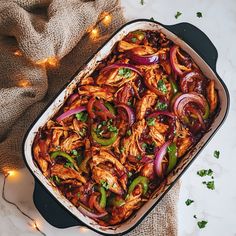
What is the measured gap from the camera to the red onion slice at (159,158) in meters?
2.62

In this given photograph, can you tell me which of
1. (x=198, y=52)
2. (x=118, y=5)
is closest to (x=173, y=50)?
(x=198, y=52)

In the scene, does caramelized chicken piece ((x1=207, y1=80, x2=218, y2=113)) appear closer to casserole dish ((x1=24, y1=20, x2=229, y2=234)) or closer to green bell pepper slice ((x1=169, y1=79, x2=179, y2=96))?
casserole dish ((x1=24, y1=20, x2=229, y2=234))

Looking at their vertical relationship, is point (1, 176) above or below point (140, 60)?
below

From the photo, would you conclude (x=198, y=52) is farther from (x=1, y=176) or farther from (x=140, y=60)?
(x=1, y=176)

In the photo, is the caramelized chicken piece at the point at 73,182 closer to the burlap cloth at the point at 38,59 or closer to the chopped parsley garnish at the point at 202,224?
the burlap cloth at the point at 38,59

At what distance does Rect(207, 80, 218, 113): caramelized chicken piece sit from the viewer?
266cm

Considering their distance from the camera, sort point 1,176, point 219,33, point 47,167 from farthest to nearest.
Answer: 1. point 219,33
2. point 1,176
3. point 47,167

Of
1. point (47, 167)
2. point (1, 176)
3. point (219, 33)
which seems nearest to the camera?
point (47, 167)

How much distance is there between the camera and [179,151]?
2.65 meters

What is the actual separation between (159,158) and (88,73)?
0.56 metres

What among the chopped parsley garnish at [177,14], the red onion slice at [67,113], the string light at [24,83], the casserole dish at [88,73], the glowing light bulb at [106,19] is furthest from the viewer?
the chopped parsley garnish at [177,14]

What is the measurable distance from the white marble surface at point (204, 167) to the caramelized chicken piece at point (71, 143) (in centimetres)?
33

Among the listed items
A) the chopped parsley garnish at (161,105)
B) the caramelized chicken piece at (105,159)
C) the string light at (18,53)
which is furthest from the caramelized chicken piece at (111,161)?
the string light at (18,53)

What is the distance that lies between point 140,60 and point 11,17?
681 millimetres
